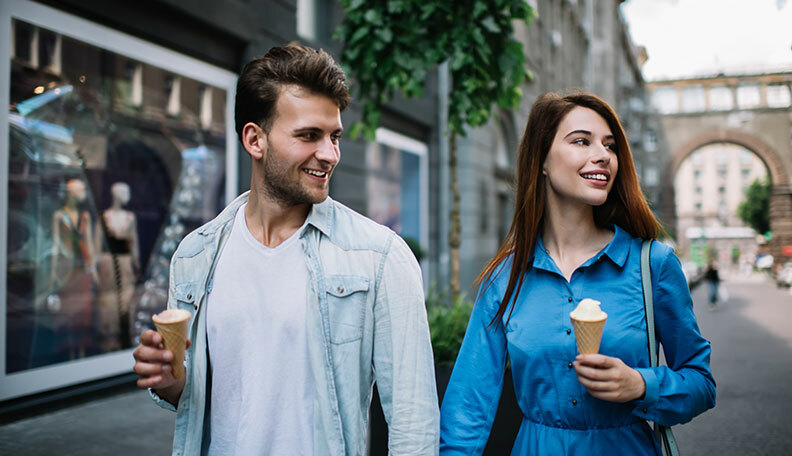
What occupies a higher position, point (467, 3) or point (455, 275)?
point (467, 3)

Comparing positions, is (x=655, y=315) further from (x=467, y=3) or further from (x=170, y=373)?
(x=467, y=3)

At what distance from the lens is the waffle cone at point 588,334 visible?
1846mm

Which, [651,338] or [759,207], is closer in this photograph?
[651,338]

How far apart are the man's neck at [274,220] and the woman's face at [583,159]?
2.80 ft

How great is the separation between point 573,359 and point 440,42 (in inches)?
116

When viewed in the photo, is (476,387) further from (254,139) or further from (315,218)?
(254,139)

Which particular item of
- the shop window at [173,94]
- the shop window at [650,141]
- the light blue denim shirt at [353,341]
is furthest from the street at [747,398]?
the shop window at [650,141]

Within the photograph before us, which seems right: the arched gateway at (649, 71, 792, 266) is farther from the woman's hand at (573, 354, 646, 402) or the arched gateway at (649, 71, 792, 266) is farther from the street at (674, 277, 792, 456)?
the woman's hand at (573, 354, 646, 402)

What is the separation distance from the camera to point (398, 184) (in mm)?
13094

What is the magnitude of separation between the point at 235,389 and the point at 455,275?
3.72 metres

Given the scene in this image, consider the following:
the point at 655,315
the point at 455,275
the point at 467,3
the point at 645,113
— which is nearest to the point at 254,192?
the point at 655,315

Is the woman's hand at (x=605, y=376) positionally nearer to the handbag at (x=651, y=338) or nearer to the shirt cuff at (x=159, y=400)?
the handbag at (x=651, y=338)

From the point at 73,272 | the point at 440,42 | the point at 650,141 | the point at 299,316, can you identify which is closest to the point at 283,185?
the point at 299,316

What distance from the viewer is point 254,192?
2256 mm
